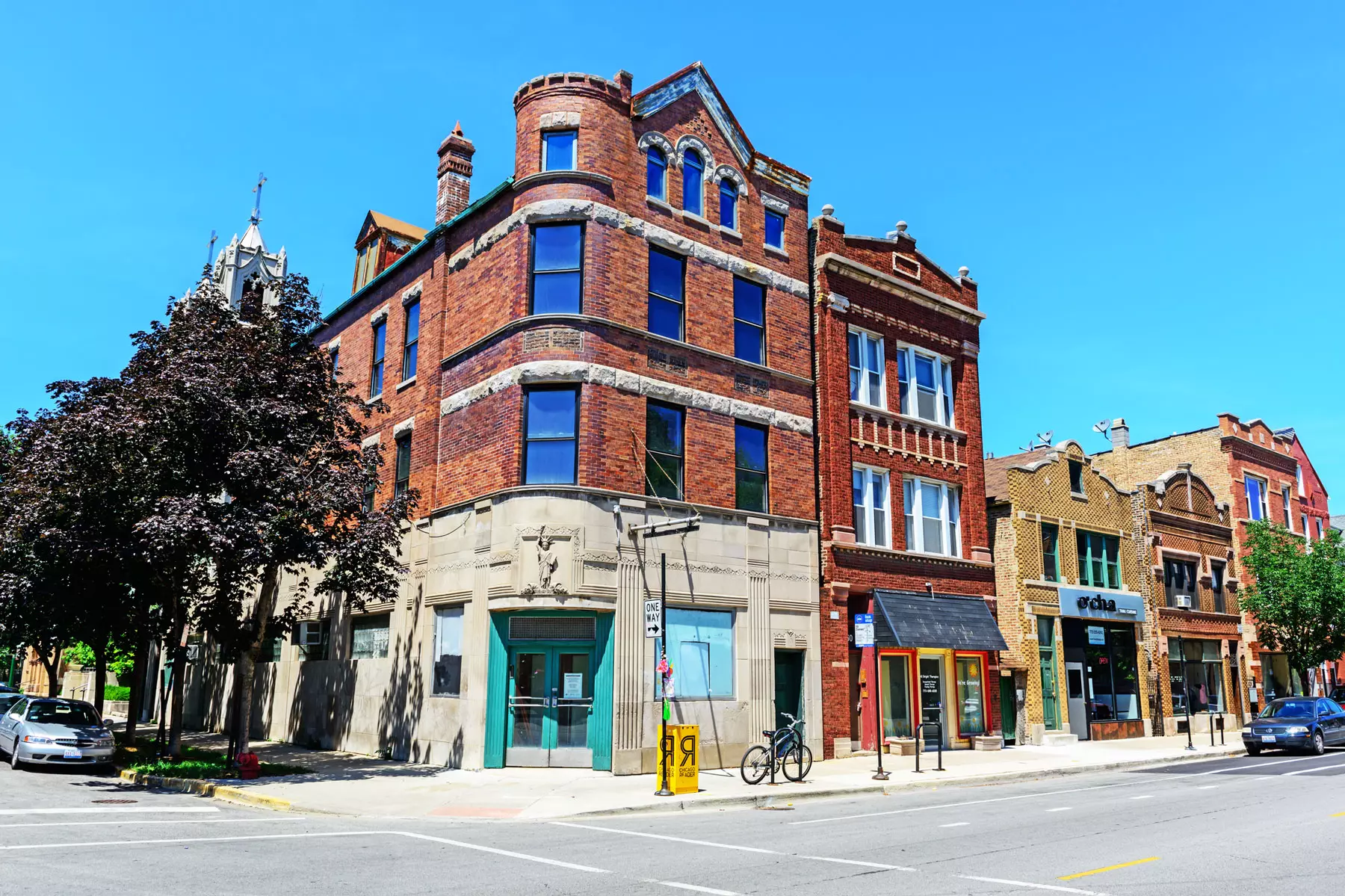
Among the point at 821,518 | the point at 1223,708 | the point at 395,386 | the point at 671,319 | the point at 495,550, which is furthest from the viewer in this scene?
the point at 1223,708

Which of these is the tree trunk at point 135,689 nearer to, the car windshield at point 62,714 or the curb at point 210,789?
the car windshield at point 62,714

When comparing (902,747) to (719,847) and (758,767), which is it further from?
(719,847)

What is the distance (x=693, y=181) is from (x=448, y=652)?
1262cm

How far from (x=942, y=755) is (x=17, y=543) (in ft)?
73.2

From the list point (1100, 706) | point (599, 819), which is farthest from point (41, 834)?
point (1100, 706)

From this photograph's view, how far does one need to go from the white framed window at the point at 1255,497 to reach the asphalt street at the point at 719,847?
94.1 feet

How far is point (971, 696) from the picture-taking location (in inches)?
1094

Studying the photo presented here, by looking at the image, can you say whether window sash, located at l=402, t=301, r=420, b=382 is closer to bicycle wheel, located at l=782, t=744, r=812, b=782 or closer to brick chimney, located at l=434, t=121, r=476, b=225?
brick chimney, located at l=434, t=121, r=476, b=225

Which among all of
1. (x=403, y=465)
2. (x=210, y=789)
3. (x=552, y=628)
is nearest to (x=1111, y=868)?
(x=552, y=628)

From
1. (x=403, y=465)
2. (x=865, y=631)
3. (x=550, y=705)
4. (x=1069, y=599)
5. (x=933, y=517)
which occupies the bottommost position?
(x=550, y=705)

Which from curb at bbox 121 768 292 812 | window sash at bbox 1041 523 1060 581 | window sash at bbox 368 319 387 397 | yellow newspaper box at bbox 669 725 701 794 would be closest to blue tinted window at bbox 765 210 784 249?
window sash at bbox 368 319 387 397

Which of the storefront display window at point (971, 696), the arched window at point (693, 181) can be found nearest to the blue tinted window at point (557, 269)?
the arched window at point (693, 181)

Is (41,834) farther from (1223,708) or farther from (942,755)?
(1223,708)

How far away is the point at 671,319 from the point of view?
2322 cm
